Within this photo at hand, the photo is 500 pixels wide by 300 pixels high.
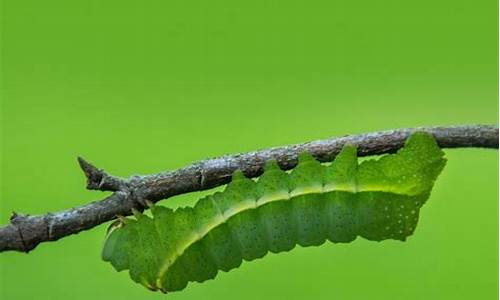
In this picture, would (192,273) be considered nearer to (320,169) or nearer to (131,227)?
(131,227)

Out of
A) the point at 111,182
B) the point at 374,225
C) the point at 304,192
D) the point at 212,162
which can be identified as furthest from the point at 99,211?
the point at 374,225

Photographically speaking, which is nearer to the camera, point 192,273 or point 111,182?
point 111,182

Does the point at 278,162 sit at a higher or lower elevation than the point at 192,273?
higher
